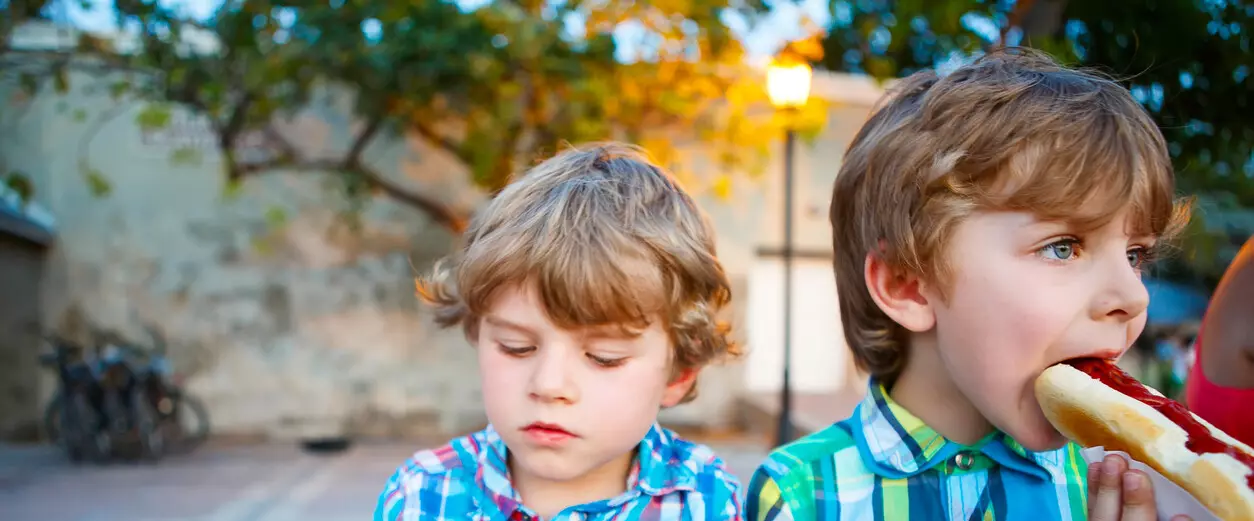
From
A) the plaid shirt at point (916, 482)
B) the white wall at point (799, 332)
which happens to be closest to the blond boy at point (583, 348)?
the plaid shirt at point (916, 482)

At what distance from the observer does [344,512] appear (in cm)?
662

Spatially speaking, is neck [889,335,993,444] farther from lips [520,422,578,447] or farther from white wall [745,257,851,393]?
white wall [745,257,851,393]

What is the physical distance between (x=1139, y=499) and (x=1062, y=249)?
343mm

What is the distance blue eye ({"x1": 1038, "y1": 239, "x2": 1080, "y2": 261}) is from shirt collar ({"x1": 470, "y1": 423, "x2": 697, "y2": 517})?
0.68m

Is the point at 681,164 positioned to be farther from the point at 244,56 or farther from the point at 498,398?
the point at 498,398

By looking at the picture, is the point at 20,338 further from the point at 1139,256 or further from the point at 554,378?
the point at 1139,256

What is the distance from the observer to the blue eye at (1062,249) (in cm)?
120

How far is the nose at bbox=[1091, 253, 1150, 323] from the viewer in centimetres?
118

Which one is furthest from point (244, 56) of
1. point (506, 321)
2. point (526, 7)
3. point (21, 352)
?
point (506, 321)

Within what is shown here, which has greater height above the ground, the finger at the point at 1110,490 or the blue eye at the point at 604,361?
the blue eye at the point at 604,361

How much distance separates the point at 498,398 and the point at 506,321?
12cm

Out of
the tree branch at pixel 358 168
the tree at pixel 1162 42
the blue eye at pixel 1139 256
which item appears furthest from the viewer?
the tree branch at pixel 358 168

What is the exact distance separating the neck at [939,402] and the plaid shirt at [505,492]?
357mm

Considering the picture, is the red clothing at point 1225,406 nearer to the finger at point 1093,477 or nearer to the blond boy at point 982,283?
the blond boy at point 982,283
